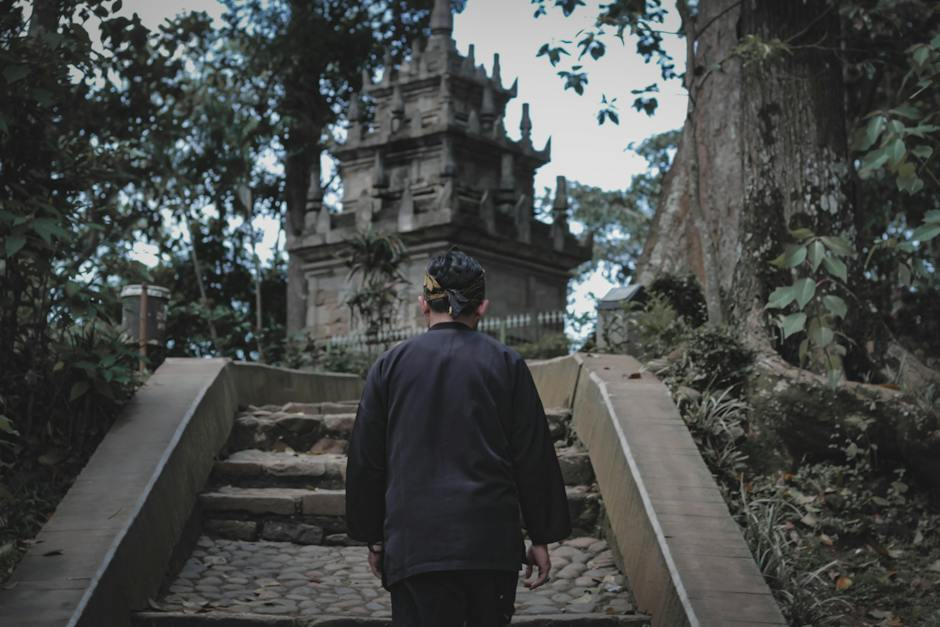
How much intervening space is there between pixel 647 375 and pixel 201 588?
2.81 meters

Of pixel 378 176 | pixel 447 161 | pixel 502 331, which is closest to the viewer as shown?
pixel 502 331

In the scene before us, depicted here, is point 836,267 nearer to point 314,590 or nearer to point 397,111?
point 314,590

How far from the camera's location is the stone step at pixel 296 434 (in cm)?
748

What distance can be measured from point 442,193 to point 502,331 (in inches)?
102

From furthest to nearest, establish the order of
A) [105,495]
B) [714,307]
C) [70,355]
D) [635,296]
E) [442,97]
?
1. [442,97]
2. [635,296]
3. [714,307]
4. [70,355]
5. [105,495]

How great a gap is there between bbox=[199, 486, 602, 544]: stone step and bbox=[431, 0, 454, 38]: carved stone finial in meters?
15.4

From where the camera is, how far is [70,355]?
21.2 feet

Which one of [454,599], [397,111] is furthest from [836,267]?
[397,111]

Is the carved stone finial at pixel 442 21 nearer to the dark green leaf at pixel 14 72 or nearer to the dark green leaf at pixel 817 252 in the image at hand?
the dark green leaf at pixel 817 252

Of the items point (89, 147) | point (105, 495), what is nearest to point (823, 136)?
point (89, 147)

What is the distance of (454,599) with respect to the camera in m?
3.50

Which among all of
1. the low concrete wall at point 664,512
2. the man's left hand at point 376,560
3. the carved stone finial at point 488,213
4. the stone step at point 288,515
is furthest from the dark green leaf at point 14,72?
the carved stone finial at point 488,213

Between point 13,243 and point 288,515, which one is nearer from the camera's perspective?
point 13,243

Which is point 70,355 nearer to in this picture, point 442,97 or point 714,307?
point 714,307
